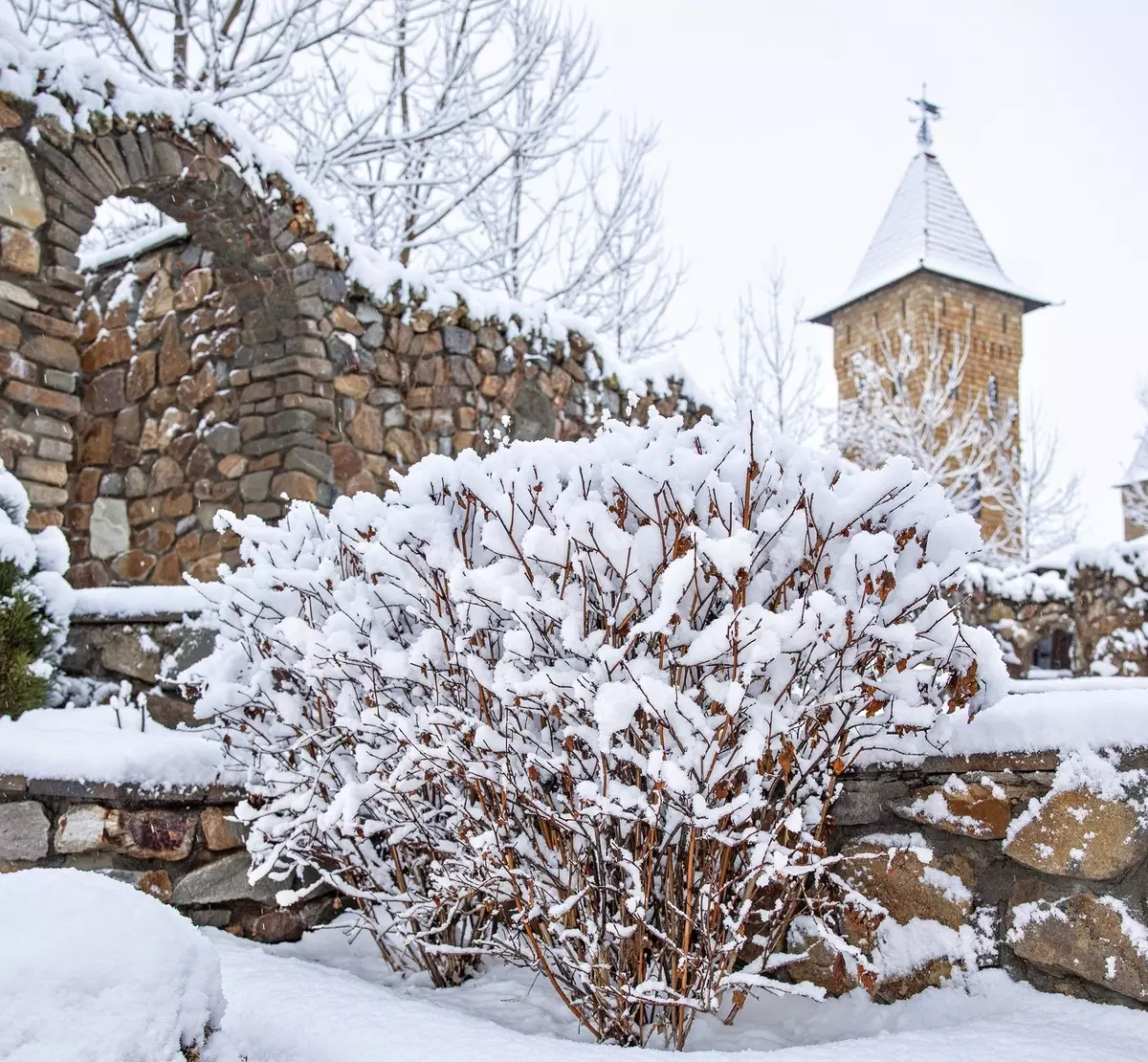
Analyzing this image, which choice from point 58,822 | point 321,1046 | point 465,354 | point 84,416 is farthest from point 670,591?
point 84,416

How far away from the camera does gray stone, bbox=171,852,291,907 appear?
2.91 meters

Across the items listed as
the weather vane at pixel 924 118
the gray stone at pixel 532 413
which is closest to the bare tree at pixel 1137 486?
the weather vane at pixel 924 118

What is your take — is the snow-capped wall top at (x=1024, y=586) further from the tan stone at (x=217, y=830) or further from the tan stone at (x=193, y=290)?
the tan stone at (x=217, y=830)

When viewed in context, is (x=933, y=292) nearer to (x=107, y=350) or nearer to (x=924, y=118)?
(x=924, y=118)

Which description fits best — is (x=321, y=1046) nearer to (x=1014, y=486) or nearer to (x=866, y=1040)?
(x=866, y=1040)

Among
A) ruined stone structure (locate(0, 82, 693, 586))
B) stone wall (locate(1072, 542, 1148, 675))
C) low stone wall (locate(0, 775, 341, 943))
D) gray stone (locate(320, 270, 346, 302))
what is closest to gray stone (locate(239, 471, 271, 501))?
ruined stone structure (locate(0, 82, 693, 586))

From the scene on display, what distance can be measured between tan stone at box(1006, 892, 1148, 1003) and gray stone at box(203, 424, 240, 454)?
15.9 ft

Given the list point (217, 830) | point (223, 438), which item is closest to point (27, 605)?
point (217, 830)

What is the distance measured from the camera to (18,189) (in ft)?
14.8

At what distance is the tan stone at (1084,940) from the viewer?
2168 millimetres

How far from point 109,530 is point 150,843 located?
4.03m

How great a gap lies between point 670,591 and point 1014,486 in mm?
20148

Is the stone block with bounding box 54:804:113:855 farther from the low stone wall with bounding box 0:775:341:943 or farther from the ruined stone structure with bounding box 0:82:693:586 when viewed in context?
the ruined stone structure with bounding box 0:82:693:586

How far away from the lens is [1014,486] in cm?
2008
